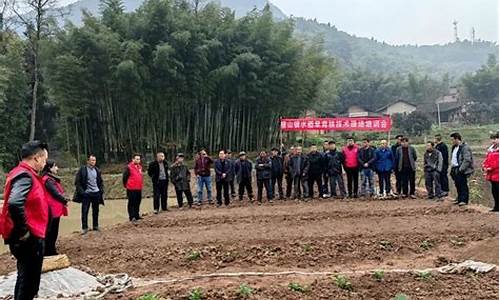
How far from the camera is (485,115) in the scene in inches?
1727

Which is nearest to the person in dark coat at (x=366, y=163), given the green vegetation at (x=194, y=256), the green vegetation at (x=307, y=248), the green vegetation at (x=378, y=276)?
the green vegetation at (x=307, y=248)

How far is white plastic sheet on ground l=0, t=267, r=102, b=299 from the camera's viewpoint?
5307 millimetres

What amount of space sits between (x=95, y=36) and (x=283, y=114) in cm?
771

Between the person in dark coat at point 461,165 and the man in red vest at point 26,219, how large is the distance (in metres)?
7.81

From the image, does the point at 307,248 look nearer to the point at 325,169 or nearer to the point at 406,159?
the point at 406,159

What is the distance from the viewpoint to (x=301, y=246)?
278 inches

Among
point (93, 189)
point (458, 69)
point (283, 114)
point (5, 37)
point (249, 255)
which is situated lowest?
point (249, 255)

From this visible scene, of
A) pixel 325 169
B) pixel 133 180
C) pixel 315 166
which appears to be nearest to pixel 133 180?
pixel 133 180

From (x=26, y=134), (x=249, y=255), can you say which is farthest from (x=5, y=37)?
(x=249, y=255)

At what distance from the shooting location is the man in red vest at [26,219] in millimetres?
4055

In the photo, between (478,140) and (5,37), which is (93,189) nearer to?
(5,37)

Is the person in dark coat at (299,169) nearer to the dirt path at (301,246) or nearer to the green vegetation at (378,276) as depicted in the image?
the dirt path at (301,246)

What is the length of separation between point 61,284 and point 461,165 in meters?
7.23

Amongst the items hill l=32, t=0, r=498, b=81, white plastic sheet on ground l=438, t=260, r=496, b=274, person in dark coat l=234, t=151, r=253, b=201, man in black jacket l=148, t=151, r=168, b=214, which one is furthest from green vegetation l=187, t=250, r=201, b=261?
hill l=32, t=0, r=498, b=81
